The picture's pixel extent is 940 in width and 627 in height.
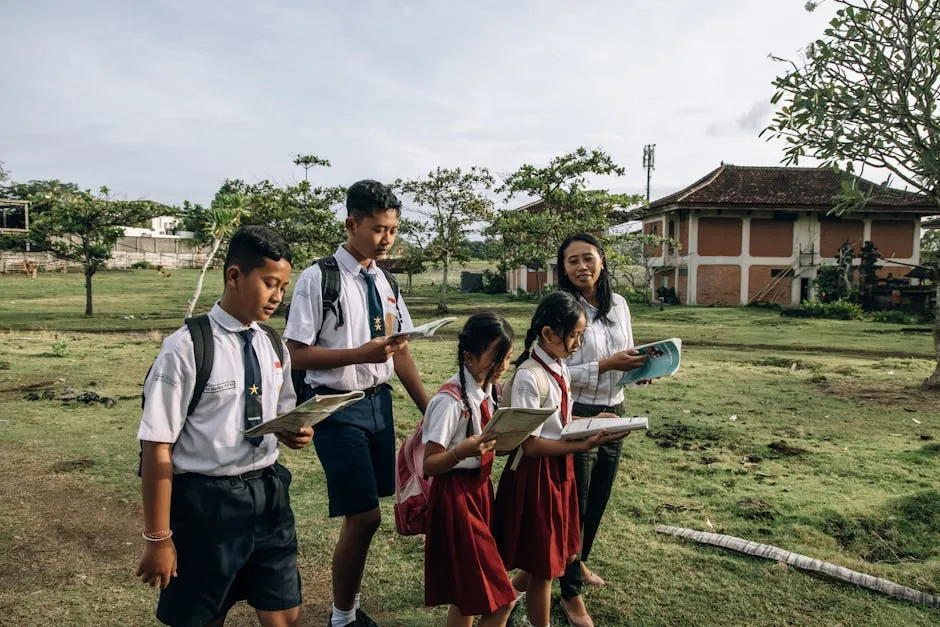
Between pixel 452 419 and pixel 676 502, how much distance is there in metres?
2.79

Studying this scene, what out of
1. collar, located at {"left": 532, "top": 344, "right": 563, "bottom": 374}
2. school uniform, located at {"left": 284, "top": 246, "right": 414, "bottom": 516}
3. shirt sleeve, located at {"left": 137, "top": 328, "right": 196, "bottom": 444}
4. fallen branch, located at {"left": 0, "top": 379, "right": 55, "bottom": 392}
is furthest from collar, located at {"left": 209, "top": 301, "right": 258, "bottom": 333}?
fallen branch, located at {"left": 0, "top": 379, "right": 55, "bottom": 392}

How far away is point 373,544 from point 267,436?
1.97 meters

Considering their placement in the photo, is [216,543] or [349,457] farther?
[349,457]

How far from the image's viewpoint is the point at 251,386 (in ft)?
7.63

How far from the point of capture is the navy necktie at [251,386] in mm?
2303

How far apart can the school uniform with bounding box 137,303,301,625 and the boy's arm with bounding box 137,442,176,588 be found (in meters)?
0.06

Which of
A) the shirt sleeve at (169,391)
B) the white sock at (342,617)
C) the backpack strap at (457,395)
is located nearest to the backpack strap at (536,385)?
the backpack strap at (457,395)

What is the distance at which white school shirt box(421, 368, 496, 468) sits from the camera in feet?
8.36

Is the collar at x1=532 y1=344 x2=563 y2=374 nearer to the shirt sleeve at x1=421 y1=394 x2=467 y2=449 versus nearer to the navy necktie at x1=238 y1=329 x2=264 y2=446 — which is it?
the shirt sleeve at x1=421 y1=394 x2=467 y2=449

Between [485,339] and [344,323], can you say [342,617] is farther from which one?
[485,339]

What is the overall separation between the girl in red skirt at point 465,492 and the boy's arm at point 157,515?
870 mm

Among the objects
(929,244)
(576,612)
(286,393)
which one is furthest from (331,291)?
(929,244)

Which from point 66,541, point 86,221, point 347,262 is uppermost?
point 86,221

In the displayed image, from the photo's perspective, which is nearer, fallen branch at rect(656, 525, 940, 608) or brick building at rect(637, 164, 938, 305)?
fallen branch at rect(656, 525, 940, 608)
